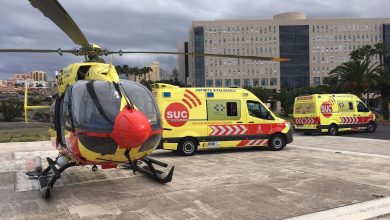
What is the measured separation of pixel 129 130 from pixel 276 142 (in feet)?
30.3

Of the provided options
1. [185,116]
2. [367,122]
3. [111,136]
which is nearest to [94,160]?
[111,136]

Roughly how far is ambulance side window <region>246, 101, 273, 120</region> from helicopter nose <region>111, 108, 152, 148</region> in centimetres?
835

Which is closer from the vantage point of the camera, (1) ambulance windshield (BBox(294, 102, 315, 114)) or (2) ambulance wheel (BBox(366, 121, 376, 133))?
(1) ambulance windshield (BBox(294, 102, 315, 114))

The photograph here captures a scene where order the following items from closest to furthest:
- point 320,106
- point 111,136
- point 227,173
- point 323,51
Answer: point 111,136
point 227,173
point 320,106
point 323,51

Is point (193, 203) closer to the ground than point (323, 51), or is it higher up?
closer to the ground

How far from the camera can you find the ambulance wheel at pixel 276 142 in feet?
47.8

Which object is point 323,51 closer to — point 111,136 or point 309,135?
point 309,135

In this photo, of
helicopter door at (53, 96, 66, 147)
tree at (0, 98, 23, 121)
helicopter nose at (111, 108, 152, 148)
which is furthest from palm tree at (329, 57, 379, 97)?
tree at (0, 98, 23, 121)

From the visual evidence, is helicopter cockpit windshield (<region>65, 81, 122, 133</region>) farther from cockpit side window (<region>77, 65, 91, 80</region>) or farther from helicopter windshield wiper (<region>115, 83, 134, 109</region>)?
cockpit side window (<region>77, 65, 91, 80</region>)

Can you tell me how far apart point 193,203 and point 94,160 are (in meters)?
1.91

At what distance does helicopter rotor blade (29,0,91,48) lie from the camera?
18.7ft

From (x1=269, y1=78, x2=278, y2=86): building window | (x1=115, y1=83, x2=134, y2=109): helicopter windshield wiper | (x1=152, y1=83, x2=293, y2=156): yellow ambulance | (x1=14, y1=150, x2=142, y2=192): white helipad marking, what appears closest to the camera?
(x1=115, y1=83, x2=134, y2=109): helicopter windshield wiper

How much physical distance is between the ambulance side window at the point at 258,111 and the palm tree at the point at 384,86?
23.9 meters

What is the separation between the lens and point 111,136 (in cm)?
644
